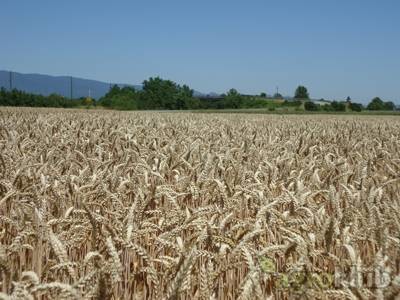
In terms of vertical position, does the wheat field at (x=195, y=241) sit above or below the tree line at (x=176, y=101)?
below

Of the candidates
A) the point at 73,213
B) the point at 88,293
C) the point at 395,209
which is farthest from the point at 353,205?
the point at 88,293

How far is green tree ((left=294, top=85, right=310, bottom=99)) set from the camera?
12519cm

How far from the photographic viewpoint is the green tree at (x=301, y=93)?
411 ft

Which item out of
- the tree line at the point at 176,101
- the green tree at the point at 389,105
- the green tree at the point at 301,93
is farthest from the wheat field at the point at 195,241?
the green tree at the point at 301,93

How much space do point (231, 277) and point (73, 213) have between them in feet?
3.69

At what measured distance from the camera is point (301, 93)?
125812 mm

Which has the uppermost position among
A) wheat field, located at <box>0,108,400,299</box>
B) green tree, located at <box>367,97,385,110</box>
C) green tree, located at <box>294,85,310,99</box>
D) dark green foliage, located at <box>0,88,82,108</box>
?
green tree, located at <box>294,85,310,99</box>

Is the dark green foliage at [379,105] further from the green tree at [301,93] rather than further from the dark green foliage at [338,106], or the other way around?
the green tree at [301,93]

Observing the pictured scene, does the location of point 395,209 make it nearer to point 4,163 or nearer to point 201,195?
point 201,195

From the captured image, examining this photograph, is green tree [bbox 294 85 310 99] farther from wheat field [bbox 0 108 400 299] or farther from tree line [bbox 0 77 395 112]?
wheat field [bbox 0 108 400 299]

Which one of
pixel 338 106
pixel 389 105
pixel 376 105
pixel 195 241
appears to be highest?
pixel 389 105

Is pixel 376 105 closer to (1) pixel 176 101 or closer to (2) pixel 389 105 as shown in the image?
(2) pixel 389 105

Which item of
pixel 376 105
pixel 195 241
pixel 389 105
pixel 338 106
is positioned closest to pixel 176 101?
pixel 338 106

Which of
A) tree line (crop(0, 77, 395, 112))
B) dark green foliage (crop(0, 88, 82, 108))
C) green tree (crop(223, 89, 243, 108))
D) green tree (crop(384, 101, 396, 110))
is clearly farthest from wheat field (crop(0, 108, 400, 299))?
green tree (crop(384, 101, 396, 110))
